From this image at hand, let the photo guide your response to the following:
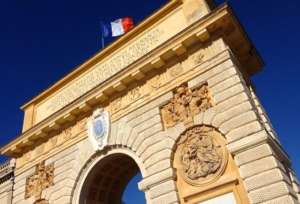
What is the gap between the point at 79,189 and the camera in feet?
41.4

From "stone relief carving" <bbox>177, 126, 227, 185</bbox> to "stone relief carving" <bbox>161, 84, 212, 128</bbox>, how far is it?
1.95 feet

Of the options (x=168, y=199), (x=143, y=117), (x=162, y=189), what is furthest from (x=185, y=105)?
(x=168, y=199)

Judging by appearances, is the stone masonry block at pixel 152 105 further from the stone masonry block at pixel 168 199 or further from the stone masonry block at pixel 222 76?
the stone masonry block at pixel 168 199

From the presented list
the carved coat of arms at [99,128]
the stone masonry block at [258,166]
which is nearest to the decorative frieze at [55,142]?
the carved coat of arms at [99,128]

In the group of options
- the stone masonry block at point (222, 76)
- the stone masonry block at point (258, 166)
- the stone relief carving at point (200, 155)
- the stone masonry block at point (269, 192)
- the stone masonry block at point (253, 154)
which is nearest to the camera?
the stone masonry block at point (269, 192)

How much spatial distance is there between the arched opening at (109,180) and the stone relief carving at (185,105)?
246 cm

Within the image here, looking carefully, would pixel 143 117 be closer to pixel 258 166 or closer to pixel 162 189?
pixel 162 189

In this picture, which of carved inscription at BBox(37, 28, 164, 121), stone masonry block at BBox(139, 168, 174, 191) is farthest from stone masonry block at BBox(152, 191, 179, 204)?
carved inscription at BBox(37, 28, 164, 121)

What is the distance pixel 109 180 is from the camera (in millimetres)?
14164

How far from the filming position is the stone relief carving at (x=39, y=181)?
13.7m

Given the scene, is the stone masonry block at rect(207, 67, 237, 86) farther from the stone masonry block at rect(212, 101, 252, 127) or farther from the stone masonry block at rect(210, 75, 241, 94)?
the stone masonry block at rect(212, 101, 252, 127)

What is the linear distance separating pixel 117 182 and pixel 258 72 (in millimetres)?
7681

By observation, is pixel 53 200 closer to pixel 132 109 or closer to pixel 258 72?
pixel 132 109

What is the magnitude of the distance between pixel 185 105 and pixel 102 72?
4789 mm
